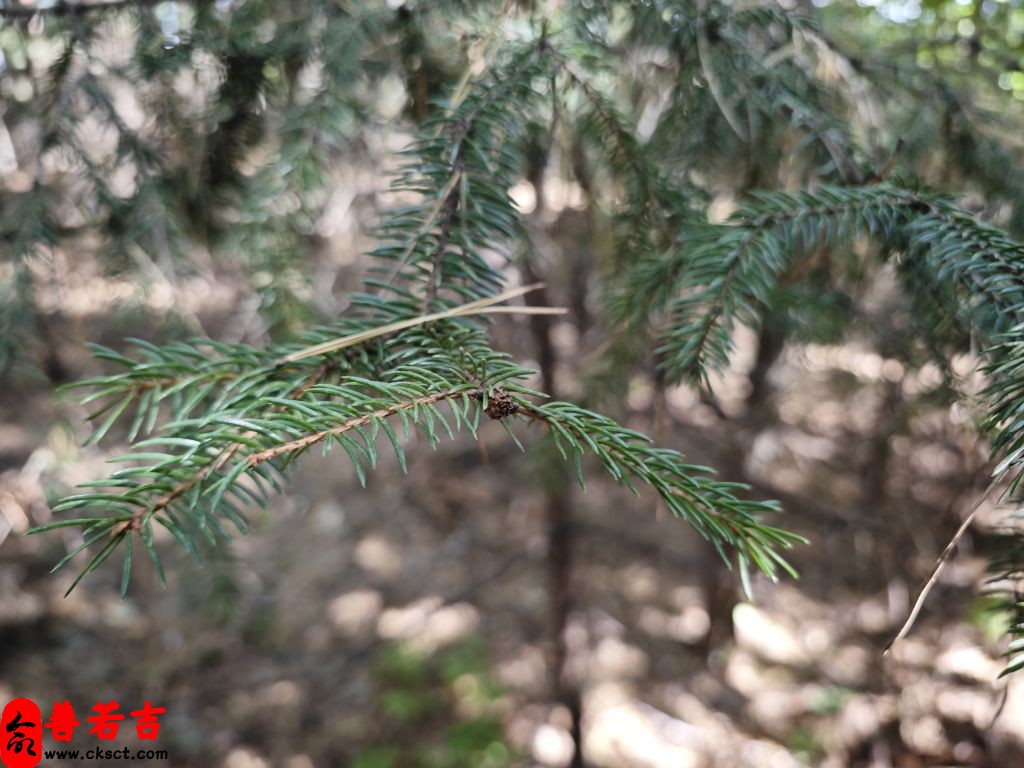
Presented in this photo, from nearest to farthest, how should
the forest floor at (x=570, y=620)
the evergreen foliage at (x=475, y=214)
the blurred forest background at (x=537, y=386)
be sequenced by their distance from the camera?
the evergreen foliage at (x=475, y=214) → the blurred forest background at (x=537, y=386) → the forest floor at (x=570, y=620)

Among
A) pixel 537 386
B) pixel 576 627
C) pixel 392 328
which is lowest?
pixel 576 627

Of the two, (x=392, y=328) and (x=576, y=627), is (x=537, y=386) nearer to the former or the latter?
(x=576, y=627)

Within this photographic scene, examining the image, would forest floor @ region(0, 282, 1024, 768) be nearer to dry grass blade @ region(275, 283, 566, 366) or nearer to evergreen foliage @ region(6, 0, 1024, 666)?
evergreen foliage @ region(6, 0, 1024, 666)

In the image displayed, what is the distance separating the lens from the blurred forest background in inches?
35.5

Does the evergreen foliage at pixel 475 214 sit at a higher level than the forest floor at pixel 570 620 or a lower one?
higher

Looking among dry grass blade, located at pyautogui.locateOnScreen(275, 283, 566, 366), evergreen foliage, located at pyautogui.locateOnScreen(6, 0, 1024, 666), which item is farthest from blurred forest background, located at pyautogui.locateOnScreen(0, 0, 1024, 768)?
dry grass blade, located at pyautogui.locateOnScreen(275, 283, 566, 366)

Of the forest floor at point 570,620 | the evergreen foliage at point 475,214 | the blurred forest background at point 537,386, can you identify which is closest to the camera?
the evergreen foliage at point 475,214

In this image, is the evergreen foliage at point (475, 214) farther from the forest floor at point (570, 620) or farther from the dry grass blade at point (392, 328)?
the forest floor at point (570, 620)

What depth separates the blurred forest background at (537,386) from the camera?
90cm

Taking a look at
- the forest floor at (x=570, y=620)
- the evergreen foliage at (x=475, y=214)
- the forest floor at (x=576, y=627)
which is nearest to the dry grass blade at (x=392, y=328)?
the evergreen foliage at (x=475, y=214)

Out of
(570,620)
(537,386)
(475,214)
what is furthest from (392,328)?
(570,620)

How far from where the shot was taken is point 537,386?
2.07 meters

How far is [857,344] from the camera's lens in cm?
271

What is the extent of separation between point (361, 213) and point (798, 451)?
8.47 ft
